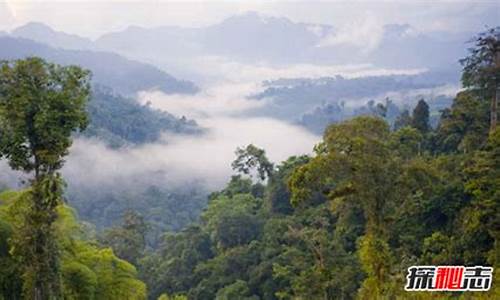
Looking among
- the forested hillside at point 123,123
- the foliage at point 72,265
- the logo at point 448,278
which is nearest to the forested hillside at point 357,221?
the logo at point 448,278

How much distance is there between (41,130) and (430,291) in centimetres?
706

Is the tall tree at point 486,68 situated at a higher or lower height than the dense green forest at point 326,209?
higher

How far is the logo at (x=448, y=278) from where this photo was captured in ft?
27.6

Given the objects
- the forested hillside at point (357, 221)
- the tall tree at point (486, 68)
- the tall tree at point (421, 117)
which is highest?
the tall tree at point (486, 68)

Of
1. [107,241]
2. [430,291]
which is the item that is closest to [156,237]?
[107,241]

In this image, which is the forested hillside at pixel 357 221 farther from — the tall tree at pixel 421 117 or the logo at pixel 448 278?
the logo at pixel 448 278

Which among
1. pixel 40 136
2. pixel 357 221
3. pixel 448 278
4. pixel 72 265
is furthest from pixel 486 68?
pixel 40 136

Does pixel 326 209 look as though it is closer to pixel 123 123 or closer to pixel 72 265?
pixel 72 265

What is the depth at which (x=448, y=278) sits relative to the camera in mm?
8406

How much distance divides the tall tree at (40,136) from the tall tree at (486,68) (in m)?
17.3

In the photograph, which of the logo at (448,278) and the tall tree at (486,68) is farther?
the tall tree at (486,68)

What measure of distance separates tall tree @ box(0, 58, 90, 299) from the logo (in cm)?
639

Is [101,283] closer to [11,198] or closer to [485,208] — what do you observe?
[11,198]

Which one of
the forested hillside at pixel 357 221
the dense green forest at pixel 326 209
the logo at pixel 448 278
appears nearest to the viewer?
the logo at pixel 448 278
